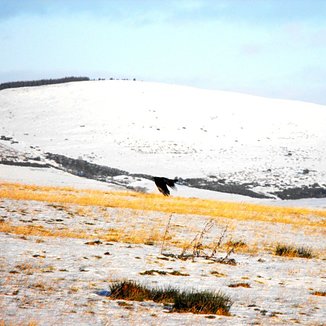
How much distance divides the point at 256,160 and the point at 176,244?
66.0 meters

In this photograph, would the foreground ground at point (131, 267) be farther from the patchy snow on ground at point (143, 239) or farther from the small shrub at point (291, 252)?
the small shrub at point (291, 252)

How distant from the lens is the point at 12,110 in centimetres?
9919

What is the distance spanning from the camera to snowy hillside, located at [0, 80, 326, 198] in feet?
239

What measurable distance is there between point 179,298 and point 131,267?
3449 millimetres

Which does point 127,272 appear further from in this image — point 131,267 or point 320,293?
point 320,293

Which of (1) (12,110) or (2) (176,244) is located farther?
(1) (12,110)

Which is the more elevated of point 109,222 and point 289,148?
point 289,148

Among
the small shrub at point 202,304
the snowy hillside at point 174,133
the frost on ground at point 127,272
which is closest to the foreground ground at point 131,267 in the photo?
the frost on ground at point 127,272

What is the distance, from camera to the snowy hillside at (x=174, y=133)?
239ft

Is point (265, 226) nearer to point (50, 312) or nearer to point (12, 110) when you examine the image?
point (50, 312)

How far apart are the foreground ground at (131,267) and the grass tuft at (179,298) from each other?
24 cm

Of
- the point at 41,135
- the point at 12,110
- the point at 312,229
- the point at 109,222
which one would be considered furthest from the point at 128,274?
the point at 12,110

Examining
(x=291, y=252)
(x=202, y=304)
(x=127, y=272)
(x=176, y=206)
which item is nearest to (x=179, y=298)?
(x=202, y=304)

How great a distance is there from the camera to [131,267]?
12.4 meters
